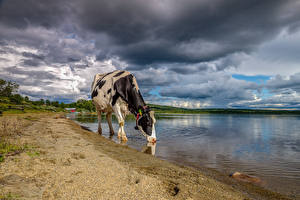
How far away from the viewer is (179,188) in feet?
12.3

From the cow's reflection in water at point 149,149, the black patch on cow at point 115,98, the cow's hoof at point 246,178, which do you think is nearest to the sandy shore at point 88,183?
the cow's hoof at point 246,178

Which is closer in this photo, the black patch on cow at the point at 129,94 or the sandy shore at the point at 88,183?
the sandy shore at the point at 88,183

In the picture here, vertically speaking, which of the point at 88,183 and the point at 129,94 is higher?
the point at 129,94

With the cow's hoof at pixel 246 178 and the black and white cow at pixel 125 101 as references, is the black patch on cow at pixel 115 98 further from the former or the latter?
the cow's hoof at pixel 246 178

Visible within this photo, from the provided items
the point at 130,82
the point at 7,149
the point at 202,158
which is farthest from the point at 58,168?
the point at 130,82

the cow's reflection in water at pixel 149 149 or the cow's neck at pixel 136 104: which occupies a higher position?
the cow's neck at pixel 136 104

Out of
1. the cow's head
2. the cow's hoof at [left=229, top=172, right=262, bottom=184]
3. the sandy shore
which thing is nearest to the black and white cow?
the cow's head

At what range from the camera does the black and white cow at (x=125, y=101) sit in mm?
11477

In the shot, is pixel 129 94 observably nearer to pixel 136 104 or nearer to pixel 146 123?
pixel 136 104

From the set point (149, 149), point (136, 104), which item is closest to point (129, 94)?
point (136, 104)

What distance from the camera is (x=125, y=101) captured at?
494 inches

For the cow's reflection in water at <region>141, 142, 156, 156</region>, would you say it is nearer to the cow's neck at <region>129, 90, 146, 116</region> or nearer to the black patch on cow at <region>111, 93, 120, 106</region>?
the cow's neck at <region>129, 90, 146, 116</region>

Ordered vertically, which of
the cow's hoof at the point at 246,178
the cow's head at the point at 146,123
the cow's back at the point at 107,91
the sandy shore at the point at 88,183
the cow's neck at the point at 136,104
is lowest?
the cow's hoof at the point at 246,178

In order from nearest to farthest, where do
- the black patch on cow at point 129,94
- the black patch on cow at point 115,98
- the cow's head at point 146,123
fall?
1. the cow's head at point 146,123
2. the black patch on cow at point 129,94
3. the black patch on cow at point 115,98
